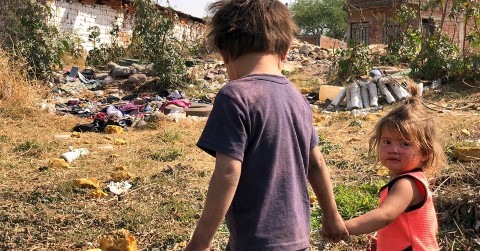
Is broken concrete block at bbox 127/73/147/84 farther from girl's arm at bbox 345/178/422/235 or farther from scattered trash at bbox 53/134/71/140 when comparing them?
girl's arm at bbox 345/178/422/235

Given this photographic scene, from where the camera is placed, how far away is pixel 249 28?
1.64m

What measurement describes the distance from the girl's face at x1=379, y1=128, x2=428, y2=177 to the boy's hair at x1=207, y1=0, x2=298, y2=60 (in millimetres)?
618

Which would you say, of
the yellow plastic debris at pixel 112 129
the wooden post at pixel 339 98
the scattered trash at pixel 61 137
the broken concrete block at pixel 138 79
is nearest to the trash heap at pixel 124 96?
the broken concrete block at pixel 138 79

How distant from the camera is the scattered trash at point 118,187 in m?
4.40

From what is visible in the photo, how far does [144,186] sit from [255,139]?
301 cm

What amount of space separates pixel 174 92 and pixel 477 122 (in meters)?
5.79

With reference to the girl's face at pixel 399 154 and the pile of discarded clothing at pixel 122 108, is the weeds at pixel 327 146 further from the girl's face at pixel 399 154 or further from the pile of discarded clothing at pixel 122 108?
the girl's face at pixel 399 154

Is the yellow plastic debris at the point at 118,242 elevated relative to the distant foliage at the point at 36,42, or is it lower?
lower

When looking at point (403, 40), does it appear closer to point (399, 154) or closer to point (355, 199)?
point (355, 199)

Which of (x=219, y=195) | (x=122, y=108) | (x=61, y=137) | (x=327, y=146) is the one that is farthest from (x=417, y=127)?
(x=122, y=108)

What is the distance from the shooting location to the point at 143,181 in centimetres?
461

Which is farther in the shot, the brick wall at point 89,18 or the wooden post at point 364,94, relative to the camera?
the brick wall at point 89,18

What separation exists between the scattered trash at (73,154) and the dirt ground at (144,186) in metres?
0.10

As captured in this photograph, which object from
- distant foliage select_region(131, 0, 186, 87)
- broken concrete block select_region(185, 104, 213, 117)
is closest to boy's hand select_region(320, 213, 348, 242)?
broken concrete block select_region(185, 104, 213, 117)
